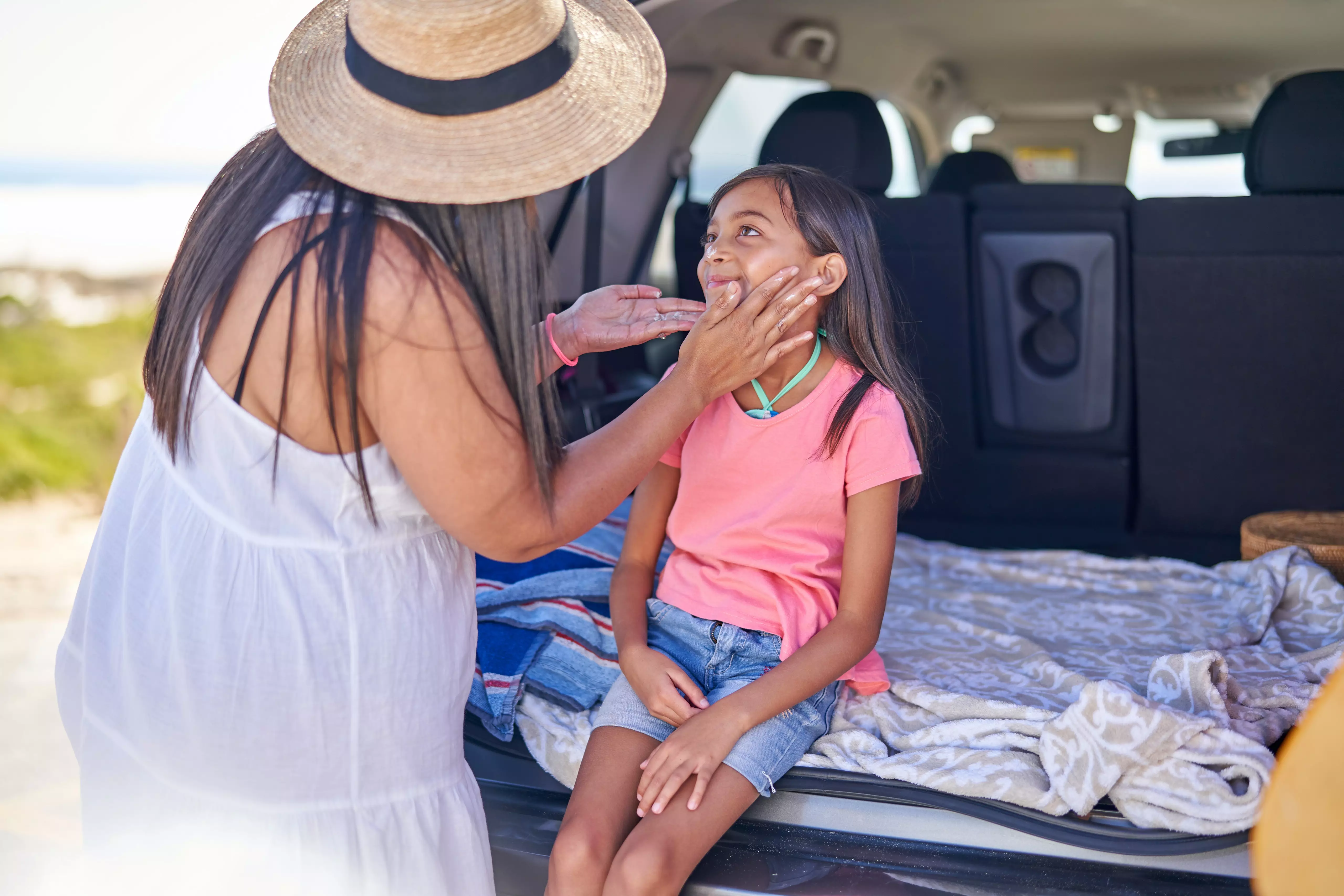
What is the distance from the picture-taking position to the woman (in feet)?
3.72

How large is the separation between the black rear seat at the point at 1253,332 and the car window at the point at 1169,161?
651mm

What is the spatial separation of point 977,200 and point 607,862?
208cm

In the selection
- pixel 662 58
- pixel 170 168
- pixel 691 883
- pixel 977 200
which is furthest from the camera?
pixel 170 168

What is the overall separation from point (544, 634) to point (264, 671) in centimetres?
72

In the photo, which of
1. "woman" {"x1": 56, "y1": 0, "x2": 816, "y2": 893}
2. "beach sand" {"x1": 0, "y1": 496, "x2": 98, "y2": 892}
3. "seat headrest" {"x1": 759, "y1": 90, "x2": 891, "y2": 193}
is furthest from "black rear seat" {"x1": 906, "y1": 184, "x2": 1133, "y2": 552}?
"beach sand" {"x1": 0, "y1": 496, "x2": 98, "y2": 892}

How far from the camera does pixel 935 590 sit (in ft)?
7.75

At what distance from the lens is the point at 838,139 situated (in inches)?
107

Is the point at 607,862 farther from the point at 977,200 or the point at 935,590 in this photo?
the point at 977,200

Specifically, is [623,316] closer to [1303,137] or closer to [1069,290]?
[1069,290]

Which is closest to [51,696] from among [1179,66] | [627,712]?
[627,712]

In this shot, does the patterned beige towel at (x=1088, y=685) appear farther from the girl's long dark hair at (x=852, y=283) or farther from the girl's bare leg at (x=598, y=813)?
the girl's long dark hair at (x=852, y=283)

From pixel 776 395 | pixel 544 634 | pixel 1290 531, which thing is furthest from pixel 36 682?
pixel 1290 531

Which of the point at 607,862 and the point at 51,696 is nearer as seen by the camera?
the point at 607,862

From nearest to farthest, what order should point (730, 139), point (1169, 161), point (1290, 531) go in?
point (1290, 531)
point (730, 139)
point (1169, 161)
